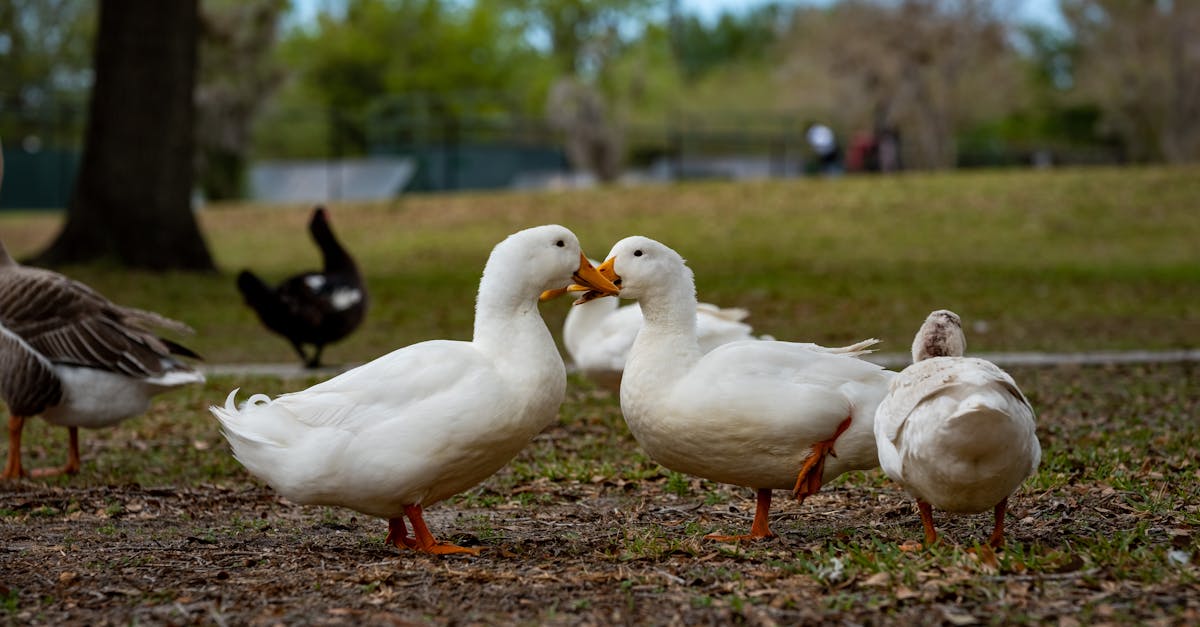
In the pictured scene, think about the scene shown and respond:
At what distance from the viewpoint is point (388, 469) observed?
4.92m

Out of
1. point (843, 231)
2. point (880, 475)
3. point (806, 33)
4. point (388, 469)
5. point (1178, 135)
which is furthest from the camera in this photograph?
point (806, 33)

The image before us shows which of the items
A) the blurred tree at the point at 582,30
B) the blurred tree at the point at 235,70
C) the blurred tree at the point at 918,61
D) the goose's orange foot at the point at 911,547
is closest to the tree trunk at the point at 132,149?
the goose's orange foot at the point at 911,547

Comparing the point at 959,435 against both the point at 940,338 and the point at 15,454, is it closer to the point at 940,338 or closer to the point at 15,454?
the point at 940,338

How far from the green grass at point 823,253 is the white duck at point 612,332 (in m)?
3.52

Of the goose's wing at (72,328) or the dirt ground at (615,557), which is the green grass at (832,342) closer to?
the dirt ground at (615,557)

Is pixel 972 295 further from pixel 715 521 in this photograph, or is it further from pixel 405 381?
pixel 405 381

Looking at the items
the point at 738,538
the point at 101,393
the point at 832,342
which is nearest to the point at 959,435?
the point at 738,538

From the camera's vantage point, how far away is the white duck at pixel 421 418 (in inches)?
194

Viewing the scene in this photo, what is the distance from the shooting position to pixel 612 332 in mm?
8805

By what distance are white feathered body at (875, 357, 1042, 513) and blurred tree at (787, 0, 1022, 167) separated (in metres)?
36.1

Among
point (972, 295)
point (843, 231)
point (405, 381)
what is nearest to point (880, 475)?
point (405, 381)

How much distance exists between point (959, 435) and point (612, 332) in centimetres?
456

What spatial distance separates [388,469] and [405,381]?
333mm

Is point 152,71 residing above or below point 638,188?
above
